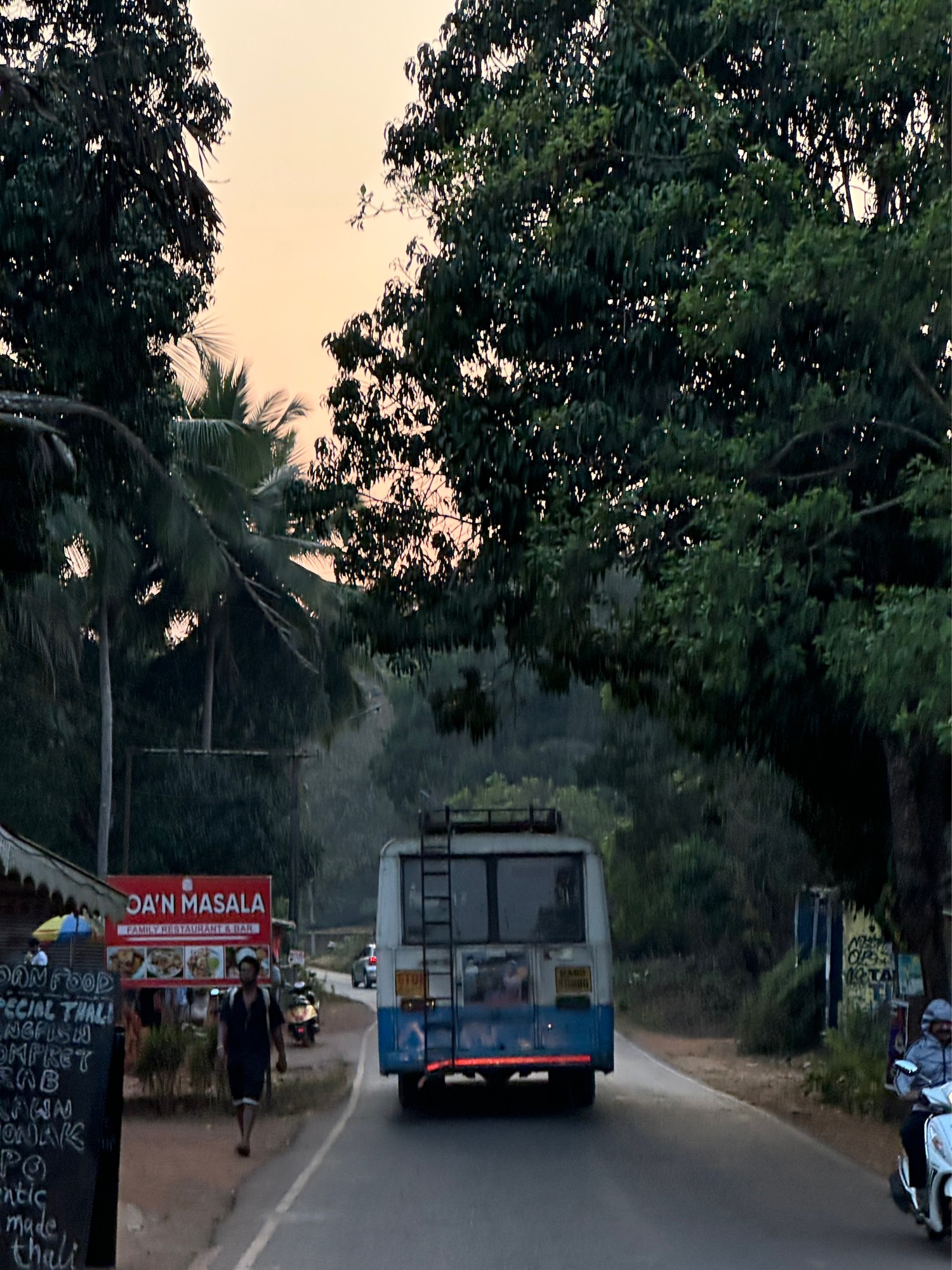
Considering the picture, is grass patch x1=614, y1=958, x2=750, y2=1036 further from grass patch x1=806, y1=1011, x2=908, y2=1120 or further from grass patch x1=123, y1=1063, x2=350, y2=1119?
grass patch x1=123, y1=1063, x2=350, y2=1119

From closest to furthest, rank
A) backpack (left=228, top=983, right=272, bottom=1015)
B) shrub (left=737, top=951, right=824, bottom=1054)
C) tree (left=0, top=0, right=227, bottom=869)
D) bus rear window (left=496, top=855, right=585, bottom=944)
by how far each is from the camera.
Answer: backpack (left=228, top=983, right=272, bottom=1015), tree (left=0, top=0, right=227, bottom=869), bus rear window (left=496, top=855, right=585, bottom=944), shrub (left=737, top=951, right=824, bottom=1054)

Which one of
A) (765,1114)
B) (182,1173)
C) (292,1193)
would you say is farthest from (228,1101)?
(292,1193)

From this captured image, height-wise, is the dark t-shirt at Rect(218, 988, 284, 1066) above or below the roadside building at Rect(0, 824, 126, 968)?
below

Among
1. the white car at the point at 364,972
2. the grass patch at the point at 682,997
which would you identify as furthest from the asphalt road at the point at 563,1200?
the white car at the point at 364,972

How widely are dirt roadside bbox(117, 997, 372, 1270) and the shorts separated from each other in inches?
22.5

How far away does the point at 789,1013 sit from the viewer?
1151 inches

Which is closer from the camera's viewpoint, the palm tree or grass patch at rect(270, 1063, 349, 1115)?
grass patch at rect(270, 1063, 349, 1115)

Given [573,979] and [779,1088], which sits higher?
[573,979]

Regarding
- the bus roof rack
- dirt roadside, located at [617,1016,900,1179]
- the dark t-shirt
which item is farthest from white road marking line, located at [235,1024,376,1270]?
dirt roadside, located at [617,1016,900,1179]

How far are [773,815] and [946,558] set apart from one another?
71.5 ft

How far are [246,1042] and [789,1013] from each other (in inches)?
675

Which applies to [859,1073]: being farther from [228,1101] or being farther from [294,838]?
[294,838]

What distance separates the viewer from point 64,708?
40062 millimetres

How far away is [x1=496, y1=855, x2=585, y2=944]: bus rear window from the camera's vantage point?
17.0 m
